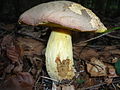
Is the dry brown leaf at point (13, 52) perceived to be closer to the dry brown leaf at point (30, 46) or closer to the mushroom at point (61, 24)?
the dry brown leaf at point (30, 46)

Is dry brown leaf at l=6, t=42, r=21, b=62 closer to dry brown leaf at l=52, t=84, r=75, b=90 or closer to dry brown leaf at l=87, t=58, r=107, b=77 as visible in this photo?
dry brown leaf at l=52, t=84, r=75, b=90

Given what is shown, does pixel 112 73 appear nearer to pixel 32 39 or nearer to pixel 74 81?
pixel 74 81

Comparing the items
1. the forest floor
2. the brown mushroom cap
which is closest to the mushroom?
the brown mushroom cap

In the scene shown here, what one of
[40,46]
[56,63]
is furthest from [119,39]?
[56,63]

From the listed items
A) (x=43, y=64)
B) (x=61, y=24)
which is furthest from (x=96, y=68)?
(x=61, y=24)

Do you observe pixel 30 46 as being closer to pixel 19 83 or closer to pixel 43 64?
pixel 43 64

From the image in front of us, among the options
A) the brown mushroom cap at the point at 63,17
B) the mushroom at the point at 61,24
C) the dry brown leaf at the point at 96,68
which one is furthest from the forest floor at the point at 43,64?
the brown mushroom cap at the point at 63,17

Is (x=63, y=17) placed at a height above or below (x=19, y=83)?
above
